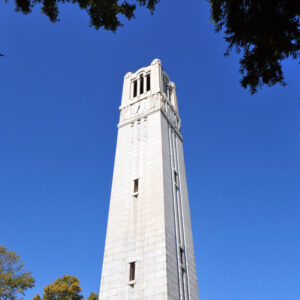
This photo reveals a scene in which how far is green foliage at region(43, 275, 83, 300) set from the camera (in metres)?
38.5

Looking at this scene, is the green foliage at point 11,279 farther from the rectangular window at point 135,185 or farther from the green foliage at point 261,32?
the green foliage at point 261,32

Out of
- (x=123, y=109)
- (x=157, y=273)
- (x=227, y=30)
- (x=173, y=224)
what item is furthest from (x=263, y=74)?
(x=123, y=109)

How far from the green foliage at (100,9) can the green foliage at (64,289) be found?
39.6 metres

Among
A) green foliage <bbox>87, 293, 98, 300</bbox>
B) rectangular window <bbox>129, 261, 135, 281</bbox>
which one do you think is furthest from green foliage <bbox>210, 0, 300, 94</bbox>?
green foliage <bbox>87, 293, 98, 300</bbox>

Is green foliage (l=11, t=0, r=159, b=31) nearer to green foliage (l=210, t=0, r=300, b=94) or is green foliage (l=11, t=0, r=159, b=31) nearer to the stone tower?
green foliage (l=210, t=0, r=300, b=94)

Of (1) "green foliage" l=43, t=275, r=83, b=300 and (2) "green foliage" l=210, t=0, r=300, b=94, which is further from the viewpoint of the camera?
(1) "green foliage" l=43, t=275, r=83, b=300

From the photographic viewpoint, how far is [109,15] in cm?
703

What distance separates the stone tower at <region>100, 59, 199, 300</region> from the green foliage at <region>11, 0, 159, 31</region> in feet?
59.5

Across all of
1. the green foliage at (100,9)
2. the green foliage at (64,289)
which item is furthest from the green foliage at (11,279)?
the green foliage at (100,9)

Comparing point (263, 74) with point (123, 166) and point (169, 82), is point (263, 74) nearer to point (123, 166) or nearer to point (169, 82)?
point (123, 166)

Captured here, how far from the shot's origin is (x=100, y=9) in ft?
22.7

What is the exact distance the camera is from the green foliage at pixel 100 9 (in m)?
6.81

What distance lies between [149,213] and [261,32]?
68.9 ft

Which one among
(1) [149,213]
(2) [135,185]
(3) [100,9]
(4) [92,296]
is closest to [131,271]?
(1) [149,213]
